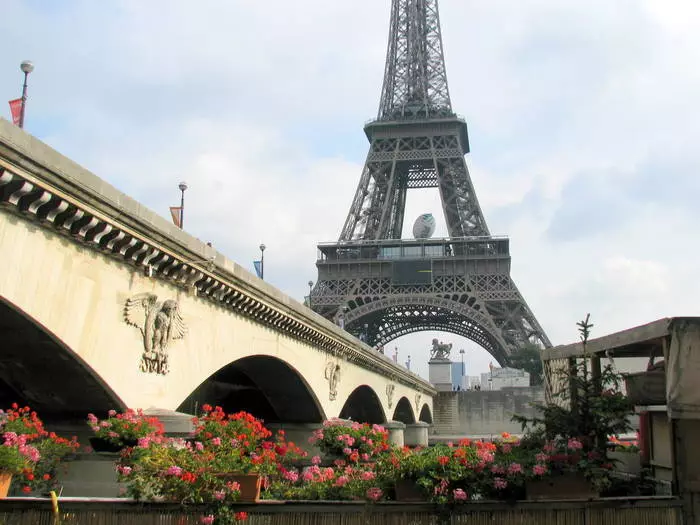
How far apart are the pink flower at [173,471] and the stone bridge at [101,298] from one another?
307cm

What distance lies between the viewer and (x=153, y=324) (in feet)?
39.4

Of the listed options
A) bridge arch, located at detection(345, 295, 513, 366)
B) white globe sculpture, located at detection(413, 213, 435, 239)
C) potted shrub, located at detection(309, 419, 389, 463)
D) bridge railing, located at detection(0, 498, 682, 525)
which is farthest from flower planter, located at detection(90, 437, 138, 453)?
white globe sculpture, located at detection(413, 213, 435, 239)

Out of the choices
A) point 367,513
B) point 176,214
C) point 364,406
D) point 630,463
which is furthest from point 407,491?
point 364,406

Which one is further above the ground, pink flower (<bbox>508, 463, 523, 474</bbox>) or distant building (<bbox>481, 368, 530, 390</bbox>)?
distant building (<bbox>481, 368, 530, 390</bbox>)

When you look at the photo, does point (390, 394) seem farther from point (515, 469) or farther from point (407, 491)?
point (515, 469)

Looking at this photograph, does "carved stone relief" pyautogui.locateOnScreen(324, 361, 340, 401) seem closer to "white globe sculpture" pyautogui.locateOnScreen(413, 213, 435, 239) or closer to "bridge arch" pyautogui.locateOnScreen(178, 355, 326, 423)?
"bridge arch" pyautogui.locateOnScreen(178, 355, 326, 423)

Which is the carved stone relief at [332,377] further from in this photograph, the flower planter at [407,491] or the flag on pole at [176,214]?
the flower planter at [407,491]

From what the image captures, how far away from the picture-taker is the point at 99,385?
35.8ft

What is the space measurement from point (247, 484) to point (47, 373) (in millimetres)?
5127

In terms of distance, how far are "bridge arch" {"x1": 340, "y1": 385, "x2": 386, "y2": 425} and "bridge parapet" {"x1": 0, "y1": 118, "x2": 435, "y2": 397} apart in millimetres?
17610

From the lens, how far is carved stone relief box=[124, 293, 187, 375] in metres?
11.5

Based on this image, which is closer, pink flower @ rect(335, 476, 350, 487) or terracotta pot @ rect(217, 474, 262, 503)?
terracotta pot @ rect(217, 474, 262, 503)

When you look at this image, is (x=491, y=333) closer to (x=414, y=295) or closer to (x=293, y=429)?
(x=414, y=295)

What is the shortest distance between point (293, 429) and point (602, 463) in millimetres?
18164
